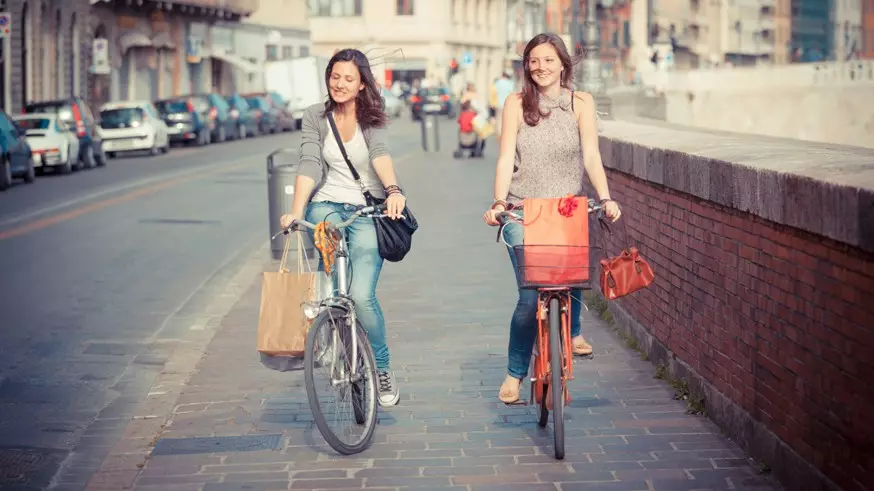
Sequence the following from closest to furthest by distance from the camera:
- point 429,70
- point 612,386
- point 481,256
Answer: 1. point 612,386
2. point 481,256
3. point 429,70

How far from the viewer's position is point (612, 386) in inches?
323

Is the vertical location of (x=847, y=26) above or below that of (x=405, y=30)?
above

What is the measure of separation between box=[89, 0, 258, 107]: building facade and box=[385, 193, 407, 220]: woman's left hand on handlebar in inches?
1860

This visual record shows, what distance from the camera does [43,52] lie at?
48812 mm

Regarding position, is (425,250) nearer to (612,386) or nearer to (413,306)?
(413,306)

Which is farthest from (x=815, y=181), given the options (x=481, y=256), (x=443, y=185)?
(x=443, y=185)

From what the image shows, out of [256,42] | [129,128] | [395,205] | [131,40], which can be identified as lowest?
[129,128]

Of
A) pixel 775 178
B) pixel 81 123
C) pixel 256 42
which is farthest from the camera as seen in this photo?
pixel 256 42

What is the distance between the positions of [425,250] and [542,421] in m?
8.41

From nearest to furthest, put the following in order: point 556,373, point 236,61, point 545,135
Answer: point 556,373
point 545,135
point 236,61

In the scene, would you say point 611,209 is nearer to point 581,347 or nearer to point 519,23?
point 581,347

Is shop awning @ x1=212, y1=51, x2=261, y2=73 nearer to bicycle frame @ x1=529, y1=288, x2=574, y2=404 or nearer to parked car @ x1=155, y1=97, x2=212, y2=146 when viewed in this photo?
parked car @ x1=155, y1=97, x2=212, y2=146

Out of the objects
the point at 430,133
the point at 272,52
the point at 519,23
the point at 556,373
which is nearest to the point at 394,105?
the point at 272,52

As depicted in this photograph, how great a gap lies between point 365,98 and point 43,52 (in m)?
43.6
